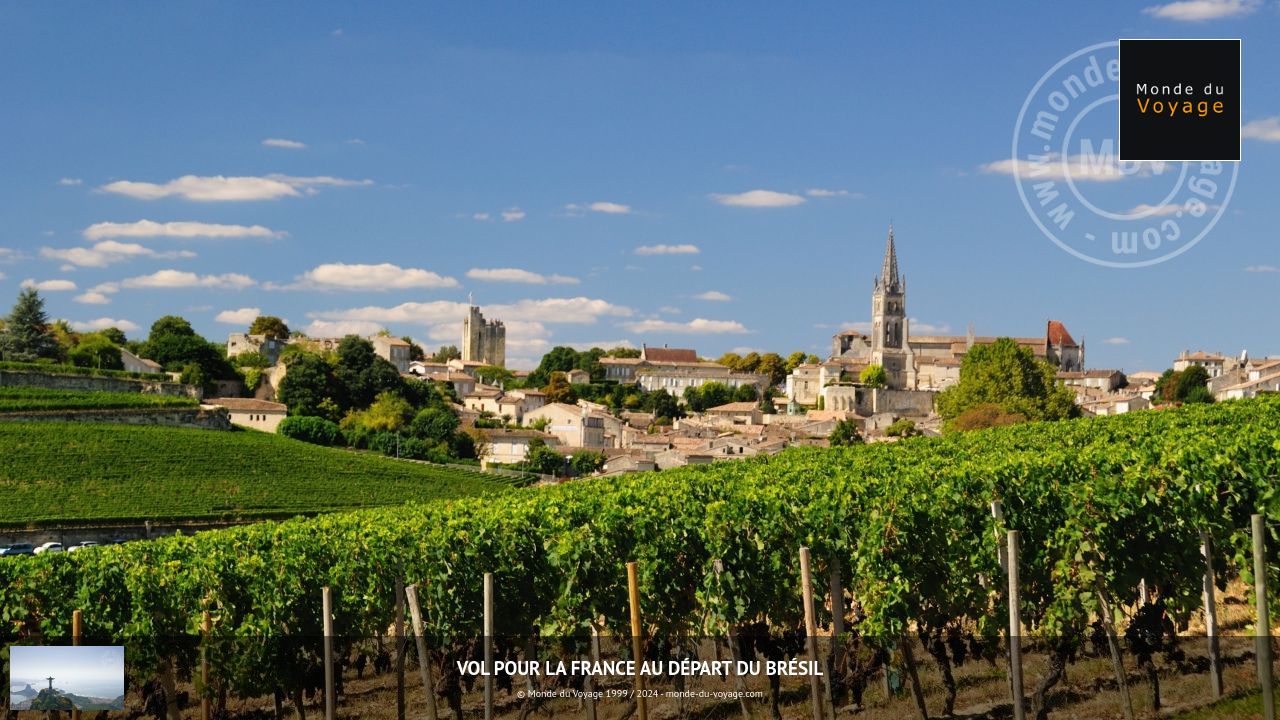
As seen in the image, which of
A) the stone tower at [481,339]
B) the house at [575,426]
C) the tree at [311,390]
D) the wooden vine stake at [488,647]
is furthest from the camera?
the stone tower at [481,339]

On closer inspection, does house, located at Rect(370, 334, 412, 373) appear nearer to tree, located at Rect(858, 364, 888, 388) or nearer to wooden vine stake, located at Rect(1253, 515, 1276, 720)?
tree, located at Rect(858, 364, 888, 388)

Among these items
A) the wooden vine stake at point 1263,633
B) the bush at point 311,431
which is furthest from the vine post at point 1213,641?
the bush at point 311,431

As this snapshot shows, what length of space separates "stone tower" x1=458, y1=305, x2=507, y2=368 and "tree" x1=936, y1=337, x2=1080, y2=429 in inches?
4365

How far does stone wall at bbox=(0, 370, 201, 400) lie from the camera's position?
68.4m

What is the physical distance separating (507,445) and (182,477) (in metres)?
28.6

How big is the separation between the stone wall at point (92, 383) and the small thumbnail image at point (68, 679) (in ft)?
209

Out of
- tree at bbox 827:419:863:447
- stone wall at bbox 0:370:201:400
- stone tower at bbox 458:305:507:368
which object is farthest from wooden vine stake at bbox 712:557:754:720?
stone tower at bbox 458:305:507:368

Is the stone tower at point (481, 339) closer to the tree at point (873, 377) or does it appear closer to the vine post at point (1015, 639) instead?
the tree at point (873, 377)

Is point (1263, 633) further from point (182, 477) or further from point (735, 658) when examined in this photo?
point (182, 477)

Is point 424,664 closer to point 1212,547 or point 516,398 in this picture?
point 1212,547

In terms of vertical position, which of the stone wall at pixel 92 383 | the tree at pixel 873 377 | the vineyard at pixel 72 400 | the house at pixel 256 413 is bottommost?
the house at pixel 256 413

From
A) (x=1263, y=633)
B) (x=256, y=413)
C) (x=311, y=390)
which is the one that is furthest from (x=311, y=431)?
(x=1263, y=633)

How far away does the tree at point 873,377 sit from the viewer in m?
124

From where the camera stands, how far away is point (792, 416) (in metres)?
105
